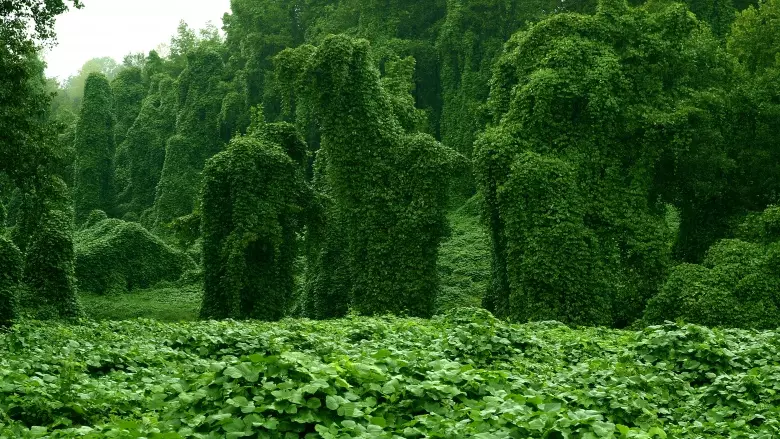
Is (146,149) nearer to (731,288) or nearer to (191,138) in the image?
(191,138)

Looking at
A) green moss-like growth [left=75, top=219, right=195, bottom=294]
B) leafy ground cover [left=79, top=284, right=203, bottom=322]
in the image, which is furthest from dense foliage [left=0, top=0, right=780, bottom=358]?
green moss-like growth [left=75, top=219, right=195, bottom=294]

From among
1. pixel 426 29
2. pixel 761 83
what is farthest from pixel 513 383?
pixel 426 29

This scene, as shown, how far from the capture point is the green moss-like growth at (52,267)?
2130 cm

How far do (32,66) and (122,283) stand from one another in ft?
56.0

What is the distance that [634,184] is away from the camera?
17.3m

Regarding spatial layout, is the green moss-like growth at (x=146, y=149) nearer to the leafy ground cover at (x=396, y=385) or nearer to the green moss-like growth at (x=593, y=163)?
the green moss-like growth at (x=593, y=163)

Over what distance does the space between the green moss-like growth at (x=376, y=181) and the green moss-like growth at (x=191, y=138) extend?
→ 1865 centimetres

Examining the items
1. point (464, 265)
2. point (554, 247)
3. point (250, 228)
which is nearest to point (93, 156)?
point (464, 265)

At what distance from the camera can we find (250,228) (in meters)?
18.6

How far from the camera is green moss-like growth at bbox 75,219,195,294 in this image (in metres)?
29.1

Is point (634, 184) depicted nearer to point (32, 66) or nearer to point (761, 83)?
point (761, 83)

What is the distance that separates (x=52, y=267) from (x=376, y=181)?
329 inches

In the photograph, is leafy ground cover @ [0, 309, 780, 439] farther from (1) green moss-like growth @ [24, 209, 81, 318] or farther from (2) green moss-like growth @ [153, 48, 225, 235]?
(2) green moss-like growth @ [153, 48, 225, 235]

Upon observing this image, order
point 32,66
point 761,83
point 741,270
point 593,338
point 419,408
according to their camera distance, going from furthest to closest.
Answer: point 761,83
point 741,270
point 32,66
point 593,338
point 419,408
